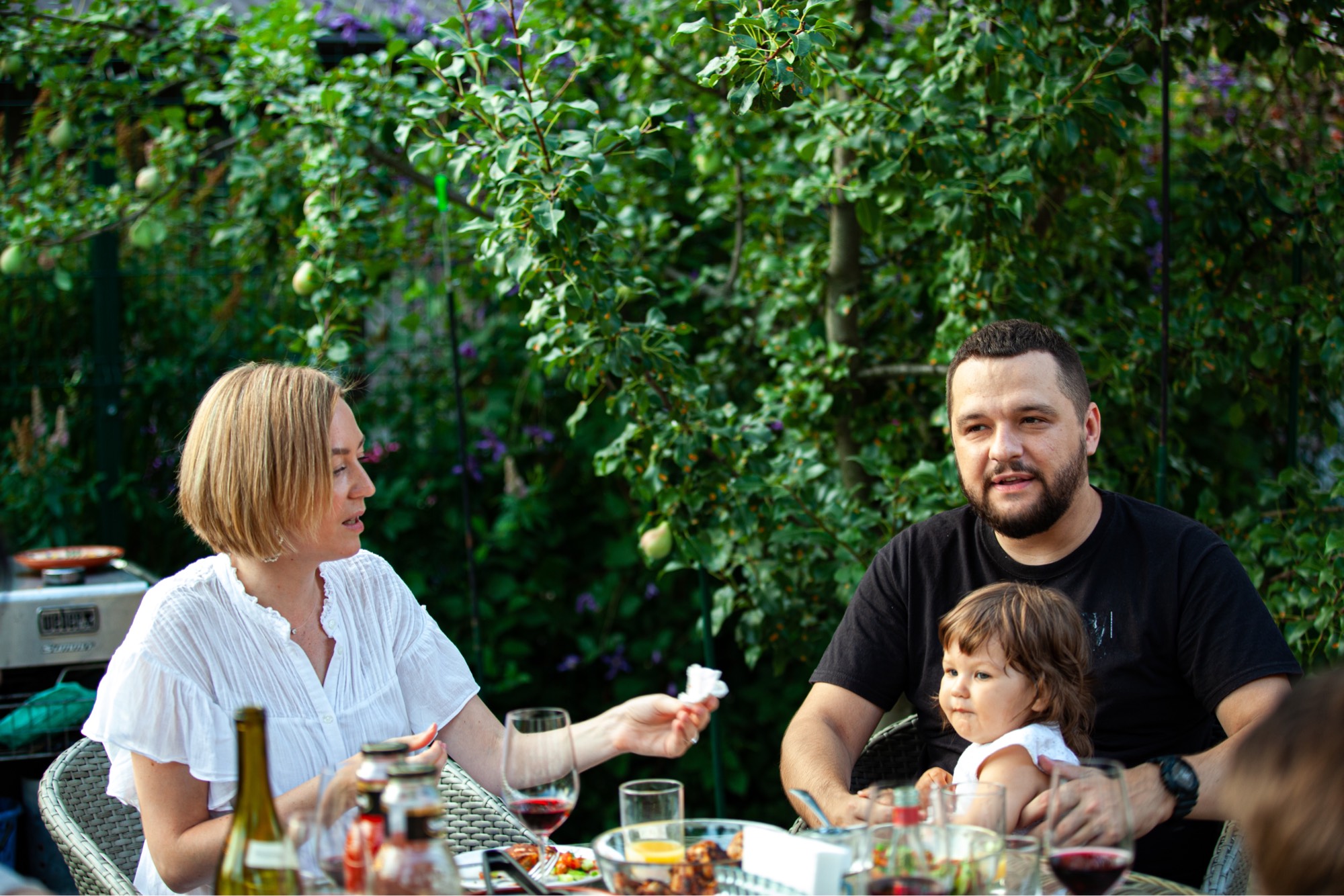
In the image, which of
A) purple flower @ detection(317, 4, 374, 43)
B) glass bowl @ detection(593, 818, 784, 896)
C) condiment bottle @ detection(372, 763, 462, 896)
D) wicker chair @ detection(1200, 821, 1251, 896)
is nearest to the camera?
condiment bottle @ detection(372, 763, 462, 896)

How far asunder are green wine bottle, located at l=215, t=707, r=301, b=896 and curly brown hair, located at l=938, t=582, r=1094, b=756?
1125mm

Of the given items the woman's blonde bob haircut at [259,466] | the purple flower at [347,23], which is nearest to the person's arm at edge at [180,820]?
the woman's blonde bob haircut at [259,466]

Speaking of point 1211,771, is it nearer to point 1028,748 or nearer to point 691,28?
point 1028,748

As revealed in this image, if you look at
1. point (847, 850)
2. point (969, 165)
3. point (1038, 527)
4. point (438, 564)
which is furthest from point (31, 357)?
point (847, 850)

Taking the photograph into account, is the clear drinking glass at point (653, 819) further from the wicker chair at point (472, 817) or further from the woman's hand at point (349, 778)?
the wicker chair at point (472, 817)

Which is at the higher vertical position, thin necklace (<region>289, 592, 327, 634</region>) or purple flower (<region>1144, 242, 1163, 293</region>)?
purple flower (<region>1144, 242, 1163, 293</region>)

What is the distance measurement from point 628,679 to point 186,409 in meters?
1.71

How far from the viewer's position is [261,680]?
1849 millimetres

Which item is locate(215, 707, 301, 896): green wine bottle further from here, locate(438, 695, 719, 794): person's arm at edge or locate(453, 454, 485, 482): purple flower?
locate(453, 454, 485, 482): purple flower

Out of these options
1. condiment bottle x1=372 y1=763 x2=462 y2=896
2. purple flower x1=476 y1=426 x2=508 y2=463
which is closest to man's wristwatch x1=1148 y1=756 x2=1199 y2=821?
condiment bottle x1=372 y1=763 x2=462 y2=896

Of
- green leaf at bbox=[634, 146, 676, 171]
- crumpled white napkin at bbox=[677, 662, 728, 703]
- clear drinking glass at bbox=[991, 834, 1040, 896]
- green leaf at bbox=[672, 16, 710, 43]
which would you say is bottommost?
clear drinking glass at bbox=[991, 834, 1040, 896]

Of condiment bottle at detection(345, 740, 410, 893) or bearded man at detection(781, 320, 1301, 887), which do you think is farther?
bearded man at detection(781, 320, 1301, 887)

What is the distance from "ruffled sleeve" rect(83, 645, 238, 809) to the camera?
168 cm

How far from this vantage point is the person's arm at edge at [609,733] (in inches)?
66.6
